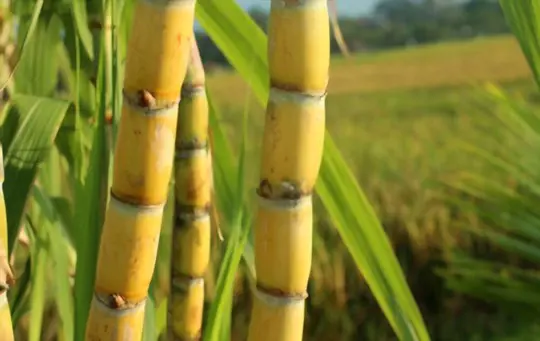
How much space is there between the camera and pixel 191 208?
33 centimetres

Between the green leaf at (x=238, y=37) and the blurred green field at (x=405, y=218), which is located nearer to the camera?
the green leaf at (x=238, y=37)

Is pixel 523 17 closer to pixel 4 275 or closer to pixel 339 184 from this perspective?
pixel 339 184

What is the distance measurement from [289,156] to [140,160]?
1.7 inches

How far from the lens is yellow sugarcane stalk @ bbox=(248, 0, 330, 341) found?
0.72ft

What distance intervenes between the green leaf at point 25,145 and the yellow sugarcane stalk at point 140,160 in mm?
70

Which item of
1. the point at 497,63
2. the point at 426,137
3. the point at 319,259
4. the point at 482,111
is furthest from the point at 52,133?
the point at 497,63

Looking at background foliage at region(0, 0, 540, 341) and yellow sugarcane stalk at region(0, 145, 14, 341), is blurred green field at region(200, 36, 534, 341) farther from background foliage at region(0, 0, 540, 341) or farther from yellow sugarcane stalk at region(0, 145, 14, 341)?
yellow sugarcane stalk at region(0, 145, 14, 341)

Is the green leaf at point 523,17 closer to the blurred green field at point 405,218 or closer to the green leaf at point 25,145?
the green leaf at point 25,145

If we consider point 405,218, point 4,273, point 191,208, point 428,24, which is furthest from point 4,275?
point 428,24

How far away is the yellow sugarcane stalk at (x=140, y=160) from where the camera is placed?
0.21m

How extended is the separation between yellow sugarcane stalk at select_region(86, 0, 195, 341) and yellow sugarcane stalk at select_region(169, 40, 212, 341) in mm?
88

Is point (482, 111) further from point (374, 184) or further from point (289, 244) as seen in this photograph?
point (289, 244)

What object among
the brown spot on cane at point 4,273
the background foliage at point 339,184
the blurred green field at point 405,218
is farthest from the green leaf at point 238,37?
the blurred green field at point 405,218

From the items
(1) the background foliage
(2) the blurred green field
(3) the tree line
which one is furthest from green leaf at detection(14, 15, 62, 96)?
(3) the tree line
